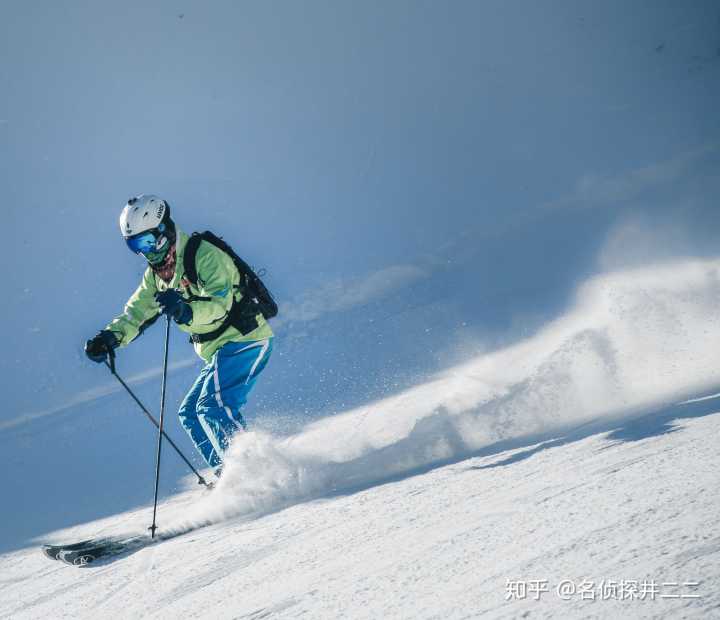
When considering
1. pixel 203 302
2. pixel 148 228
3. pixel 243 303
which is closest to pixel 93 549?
A: pixel 203 302

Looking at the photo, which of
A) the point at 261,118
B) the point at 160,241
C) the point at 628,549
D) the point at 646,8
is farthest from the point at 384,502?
the point at 646,8

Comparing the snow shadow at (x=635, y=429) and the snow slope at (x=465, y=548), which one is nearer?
the snow slope at (x=465, y=548)

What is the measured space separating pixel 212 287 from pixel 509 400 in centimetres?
229

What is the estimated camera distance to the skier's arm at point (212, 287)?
3.98 metres

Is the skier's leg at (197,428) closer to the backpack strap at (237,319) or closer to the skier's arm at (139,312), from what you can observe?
the backpack strap at (237,319)

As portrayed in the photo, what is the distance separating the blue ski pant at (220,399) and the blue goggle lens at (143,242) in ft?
2.72

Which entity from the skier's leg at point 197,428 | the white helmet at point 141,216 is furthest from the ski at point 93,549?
the white helmet at point 141,216

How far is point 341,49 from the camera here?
17.3m

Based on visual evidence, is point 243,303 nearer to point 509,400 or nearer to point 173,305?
point 173,305

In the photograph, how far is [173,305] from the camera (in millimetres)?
3748

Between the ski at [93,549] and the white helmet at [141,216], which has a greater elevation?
the white helmet at [141,216]

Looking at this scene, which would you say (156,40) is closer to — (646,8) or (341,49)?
(341,49)

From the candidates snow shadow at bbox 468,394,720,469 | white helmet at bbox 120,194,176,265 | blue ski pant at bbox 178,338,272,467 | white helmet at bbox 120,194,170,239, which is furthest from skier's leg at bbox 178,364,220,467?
snow shadow at bbox 468,394,720,469

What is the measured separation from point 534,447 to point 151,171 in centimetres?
1327
